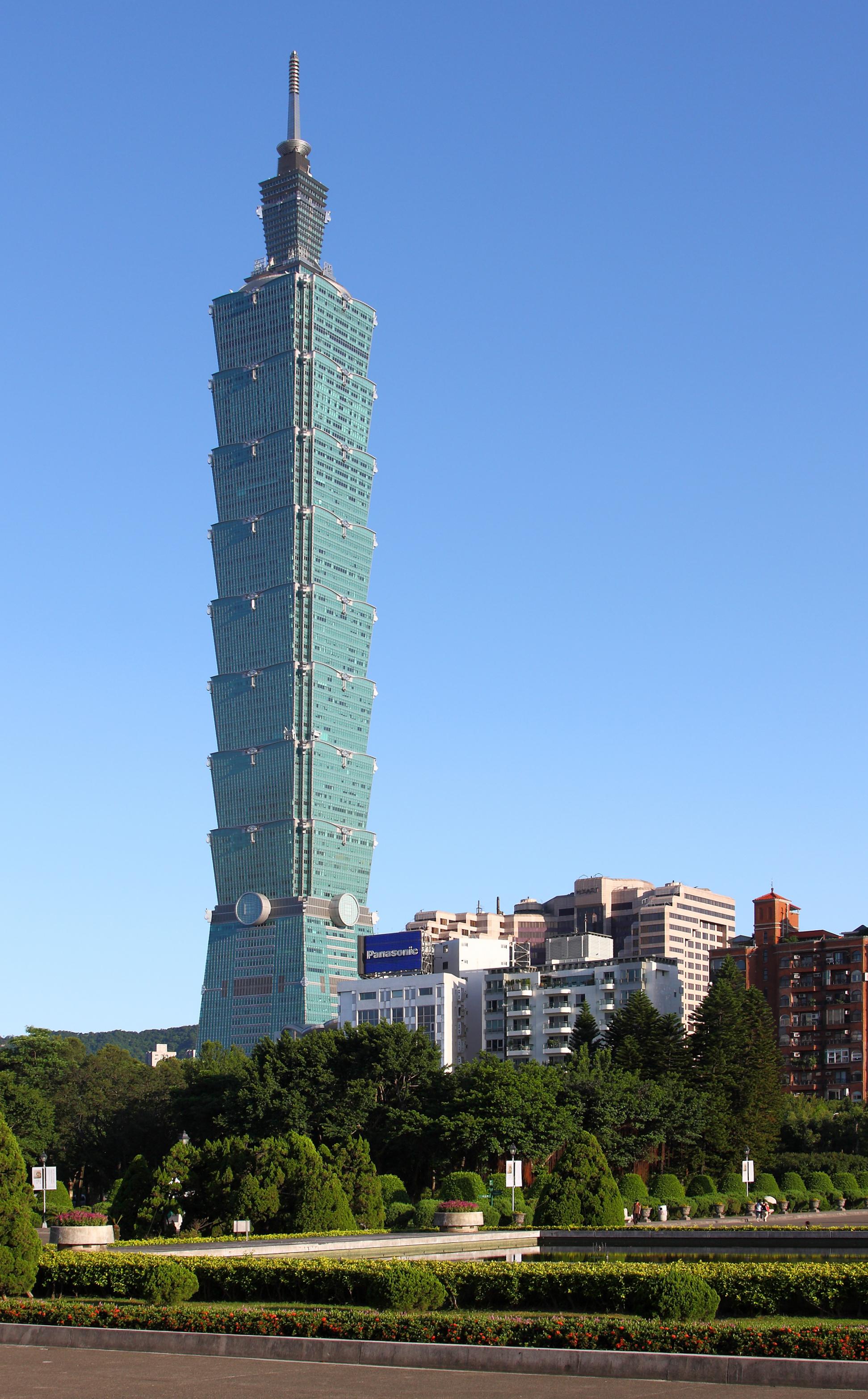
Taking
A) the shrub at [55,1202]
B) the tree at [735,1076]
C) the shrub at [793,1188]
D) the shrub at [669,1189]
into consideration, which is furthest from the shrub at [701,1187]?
the shrub at [55,1202]

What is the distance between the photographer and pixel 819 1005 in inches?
Result: 5876

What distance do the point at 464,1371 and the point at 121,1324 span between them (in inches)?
286

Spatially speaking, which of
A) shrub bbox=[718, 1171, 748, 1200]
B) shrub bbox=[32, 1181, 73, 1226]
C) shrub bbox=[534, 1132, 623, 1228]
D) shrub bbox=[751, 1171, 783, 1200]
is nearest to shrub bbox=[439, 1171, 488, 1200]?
shrub bbox=[534, 1132, 623, 1228]

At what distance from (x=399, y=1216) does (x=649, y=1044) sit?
44.6m

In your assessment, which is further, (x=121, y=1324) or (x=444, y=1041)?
(x=444, y=1041)

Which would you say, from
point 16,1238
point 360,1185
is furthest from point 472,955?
point 16,1238

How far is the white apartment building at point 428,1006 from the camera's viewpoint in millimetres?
161000

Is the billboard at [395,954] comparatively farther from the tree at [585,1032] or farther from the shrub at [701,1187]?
the shrub at [701,1187]

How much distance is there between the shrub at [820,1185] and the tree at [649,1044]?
10931 mm

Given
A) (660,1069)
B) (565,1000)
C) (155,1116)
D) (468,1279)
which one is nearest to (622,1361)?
(468,1279)

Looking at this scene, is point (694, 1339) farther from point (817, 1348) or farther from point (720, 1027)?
point (720, 1027)

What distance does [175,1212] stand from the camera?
168ft

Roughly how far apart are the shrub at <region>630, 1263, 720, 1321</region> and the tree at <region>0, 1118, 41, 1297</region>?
13.2 m

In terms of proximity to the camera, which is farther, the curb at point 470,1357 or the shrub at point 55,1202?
the shrub at point 55,1202
